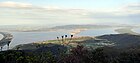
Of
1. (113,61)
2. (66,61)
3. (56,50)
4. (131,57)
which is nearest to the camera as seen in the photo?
(66,61)

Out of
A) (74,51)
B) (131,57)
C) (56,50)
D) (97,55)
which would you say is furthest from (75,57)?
(56,50)

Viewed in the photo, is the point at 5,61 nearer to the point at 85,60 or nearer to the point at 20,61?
the point at 20,61

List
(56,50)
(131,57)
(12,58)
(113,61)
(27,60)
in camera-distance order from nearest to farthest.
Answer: (27,60), (12,58), (113,61), (131,57), (56,50)

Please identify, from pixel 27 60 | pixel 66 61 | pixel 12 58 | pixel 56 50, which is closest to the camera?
pixel 66 61

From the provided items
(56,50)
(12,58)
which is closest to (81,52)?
(12,58)

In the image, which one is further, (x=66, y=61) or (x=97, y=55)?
(x=97, y=55)

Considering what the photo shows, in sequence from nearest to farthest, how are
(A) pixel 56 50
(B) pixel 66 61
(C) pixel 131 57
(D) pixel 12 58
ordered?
(B) pixel 66 61 → (D) pixel 12 58 → (C) pixel 131 57 → (A) pixel 56 50

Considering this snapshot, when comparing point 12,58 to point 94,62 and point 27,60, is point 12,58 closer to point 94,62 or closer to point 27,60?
point 27,60

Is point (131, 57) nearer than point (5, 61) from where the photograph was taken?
No

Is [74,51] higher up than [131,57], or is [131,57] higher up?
[74,51]
